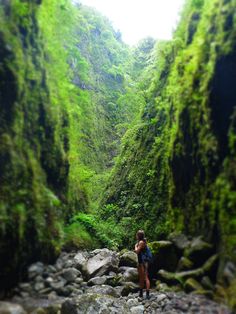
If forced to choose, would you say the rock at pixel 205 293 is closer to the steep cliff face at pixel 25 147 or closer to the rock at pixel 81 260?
the steep cliff face at pixel 25 147

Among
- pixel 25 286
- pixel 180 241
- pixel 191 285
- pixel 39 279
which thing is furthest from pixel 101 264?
pixel 25 286

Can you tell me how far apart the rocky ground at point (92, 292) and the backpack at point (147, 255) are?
622 millimetres

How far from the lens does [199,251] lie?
581 centimetres

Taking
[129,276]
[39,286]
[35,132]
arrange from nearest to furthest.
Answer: [39,286]
[35,132]
[129,276]

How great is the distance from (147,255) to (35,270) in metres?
3.18

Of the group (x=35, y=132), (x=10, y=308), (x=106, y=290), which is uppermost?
A: (x=35, y=132)

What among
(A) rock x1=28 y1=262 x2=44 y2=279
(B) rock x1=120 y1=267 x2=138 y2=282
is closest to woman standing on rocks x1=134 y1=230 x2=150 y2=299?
(B) rock x1=120 y1=267 x2=138 y2=282

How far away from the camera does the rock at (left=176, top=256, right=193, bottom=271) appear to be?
600cm

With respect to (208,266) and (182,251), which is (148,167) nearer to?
(182,251)

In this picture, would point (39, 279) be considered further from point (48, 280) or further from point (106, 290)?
point (106, 290)

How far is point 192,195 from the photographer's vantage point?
22.7 feet

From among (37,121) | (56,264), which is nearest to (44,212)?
(56,264)

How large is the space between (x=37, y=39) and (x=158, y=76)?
21.4 feet

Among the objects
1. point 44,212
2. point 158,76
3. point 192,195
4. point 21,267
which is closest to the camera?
point 21,267
